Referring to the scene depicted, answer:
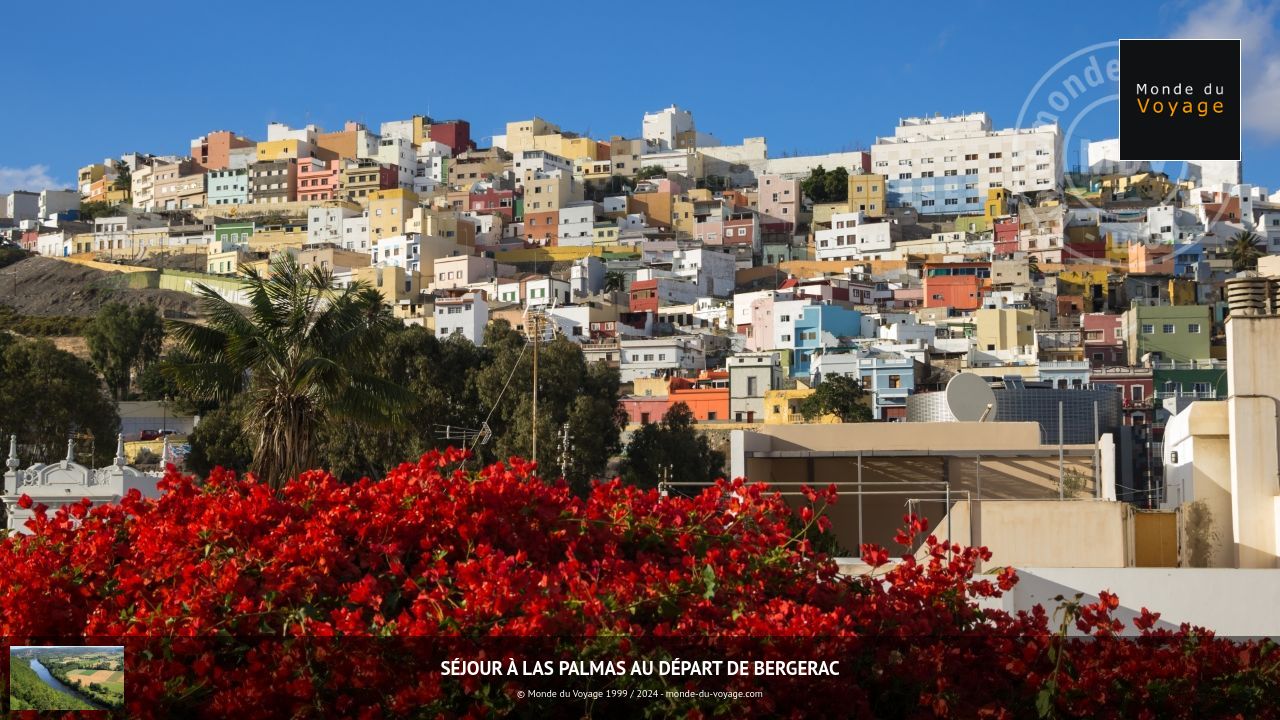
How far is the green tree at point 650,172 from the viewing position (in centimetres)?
10725

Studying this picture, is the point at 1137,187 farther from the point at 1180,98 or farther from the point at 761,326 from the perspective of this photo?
the point at 1180,98

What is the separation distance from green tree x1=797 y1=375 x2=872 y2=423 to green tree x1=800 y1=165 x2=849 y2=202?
1671 inches

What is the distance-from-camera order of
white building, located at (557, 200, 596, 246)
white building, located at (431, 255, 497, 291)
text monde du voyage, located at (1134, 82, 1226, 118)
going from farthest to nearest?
white building, located at (557, 200, 596, 246)
white building, located at (431, 255, 497, 291)
text monde du voyage, located at (1134, 82, 1226, 118)

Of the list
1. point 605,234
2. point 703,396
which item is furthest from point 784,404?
point 605,234

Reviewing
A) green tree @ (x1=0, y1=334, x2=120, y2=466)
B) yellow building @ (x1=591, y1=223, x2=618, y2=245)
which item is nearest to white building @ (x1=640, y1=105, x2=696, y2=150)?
yellow building @ (x1=591, y1=223, x2=618, y2=245)

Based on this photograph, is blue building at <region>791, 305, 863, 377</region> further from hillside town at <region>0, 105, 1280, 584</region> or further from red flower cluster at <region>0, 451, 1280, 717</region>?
red flower cluster at <region>0, 451, 1280, 717</region>

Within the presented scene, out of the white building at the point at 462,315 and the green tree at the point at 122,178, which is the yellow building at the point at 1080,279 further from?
the green tree at the point at 122,178

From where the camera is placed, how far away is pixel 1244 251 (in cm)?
8044

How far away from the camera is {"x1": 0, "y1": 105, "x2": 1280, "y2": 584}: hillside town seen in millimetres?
60656

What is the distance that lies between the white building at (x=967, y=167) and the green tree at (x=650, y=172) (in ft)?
48.0

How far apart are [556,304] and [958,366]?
23.0 m

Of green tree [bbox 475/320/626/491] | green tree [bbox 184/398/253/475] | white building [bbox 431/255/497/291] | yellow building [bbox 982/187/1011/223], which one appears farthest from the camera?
yellow building [bbox 982/187/1011/223]

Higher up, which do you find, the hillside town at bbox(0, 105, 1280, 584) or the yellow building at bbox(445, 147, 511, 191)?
the yellow building at bbox(445, 147, 511, 191)

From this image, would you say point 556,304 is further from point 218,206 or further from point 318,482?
point 318,482
